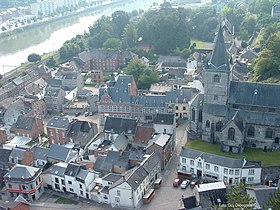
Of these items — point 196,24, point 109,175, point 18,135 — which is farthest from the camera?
point 196,24

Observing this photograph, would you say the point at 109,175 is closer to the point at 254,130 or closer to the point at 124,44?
the point at 254,130

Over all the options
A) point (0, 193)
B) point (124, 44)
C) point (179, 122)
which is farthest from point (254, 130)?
point (124, 44)

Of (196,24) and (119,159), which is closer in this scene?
(119,159)

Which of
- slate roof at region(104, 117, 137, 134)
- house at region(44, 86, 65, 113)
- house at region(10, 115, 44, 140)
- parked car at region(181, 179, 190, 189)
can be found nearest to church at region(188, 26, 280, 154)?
parked car at region(181, 179, 190, 189)

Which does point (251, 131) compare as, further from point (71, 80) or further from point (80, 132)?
point (71, 80)

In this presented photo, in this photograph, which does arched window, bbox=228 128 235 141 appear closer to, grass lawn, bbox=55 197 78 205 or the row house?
the row house

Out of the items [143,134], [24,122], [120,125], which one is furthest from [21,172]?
[143,134]
